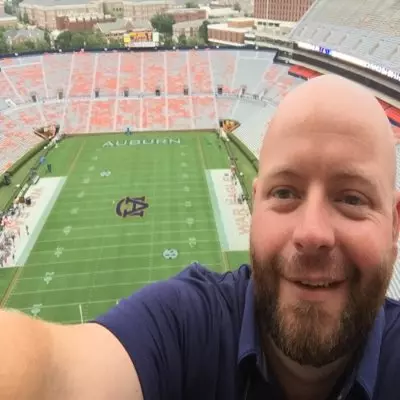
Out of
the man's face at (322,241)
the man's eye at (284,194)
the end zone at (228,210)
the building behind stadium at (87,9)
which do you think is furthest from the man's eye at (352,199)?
the building behind stadium at (87,9)

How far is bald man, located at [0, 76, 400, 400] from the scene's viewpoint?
187cm

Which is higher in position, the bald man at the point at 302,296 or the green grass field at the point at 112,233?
the bald man at the point at 302,296

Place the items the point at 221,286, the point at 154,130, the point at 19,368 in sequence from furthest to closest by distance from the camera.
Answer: the point at 154,130 → the point at 221,286 → the point at 19,368

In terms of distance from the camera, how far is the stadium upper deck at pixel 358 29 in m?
40.6

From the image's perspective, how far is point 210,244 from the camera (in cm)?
2281

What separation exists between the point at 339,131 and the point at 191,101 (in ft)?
146

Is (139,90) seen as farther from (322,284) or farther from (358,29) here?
(322,284)

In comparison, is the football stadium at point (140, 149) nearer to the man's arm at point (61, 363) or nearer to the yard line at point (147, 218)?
the yard line at point (147, 218)

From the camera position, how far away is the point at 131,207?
2697 centimetres

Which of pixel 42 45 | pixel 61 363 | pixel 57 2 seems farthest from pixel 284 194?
pixel 57 2

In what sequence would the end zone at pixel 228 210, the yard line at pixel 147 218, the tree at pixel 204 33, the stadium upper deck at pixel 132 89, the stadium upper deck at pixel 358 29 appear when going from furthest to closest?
the tree at pixel 204 33
the stadium upper deck at pixel 132 89
the stadium upper deck at pixel 358 29
the yard line at pixel 147 218
the end zone at pixel 228 210

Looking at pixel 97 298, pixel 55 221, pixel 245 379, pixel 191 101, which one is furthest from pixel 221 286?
pixel 191 101

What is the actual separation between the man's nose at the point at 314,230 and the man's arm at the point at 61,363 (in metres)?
0.74

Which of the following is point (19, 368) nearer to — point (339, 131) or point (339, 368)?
point (339, 368)
